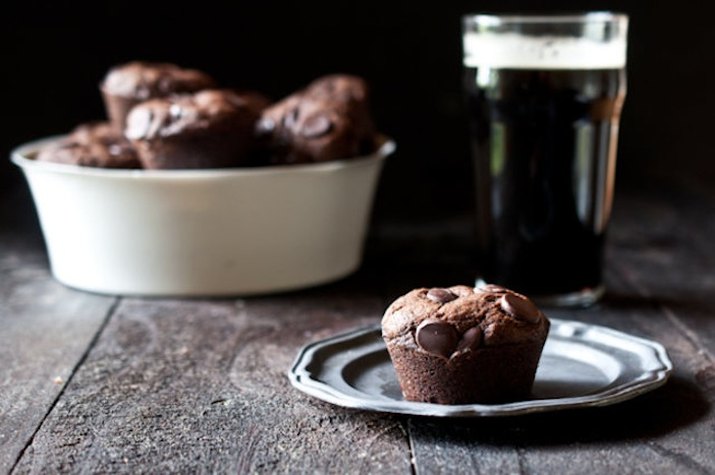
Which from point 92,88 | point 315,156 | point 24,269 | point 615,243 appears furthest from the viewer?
point 92,88

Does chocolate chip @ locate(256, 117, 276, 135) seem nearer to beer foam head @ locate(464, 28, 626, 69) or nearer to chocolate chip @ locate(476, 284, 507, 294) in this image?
beer foam head @ locate(464, 28, 626, 69)

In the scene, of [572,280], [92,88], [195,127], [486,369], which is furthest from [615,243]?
[92,88]

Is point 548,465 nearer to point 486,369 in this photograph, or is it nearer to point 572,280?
point 486,369

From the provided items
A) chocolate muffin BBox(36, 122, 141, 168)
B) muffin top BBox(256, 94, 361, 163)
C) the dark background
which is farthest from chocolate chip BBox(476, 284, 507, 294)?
the dark background

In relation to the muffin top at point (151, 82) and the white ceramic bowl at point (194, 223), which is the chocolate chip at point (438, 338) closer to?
the white ceramic bowl at point (194, 223)

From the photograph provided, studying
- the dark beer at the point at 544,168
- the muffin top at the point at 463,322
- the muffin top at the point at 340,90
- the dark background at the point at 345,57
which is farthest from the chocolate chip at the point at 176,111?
the dark background at the point at 345,57

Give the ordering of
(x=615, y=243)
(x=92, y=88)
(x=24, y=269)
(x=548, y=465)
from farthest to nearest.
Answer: (x=92, y=88)
(x=615, y=243)
(x=24, y=269)
(x=548, y=465)
